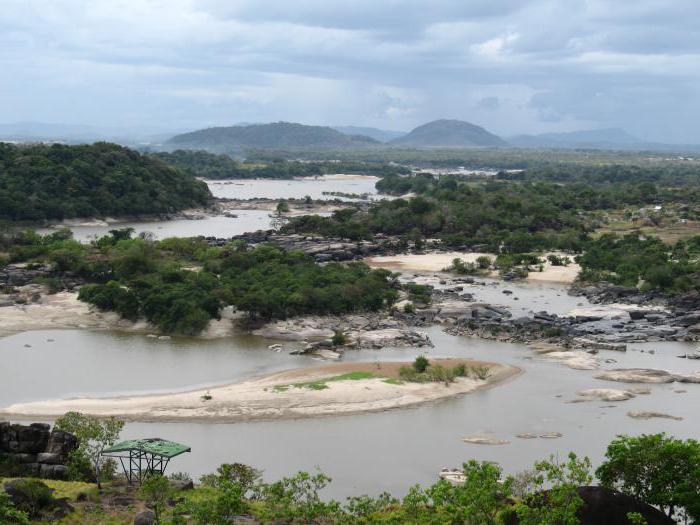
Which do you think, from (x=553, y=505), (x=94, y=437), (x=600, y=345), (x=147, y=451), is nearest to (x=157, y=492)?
(x=147, y=451)

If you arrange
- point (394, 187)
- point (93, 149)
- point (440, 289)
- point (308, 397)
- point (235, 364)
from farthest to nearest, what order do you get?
point (394, 187) → point (93, 149) → point (440, 289) → point (235, 364) → point (308, 397)

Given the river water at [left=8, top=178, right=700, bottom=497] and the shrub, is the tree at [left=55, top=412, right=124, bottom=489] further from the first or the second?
the shrub

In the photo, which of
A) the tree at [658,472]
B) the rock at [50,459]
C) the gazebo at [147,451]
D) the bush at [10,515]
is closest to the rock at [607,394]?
the tree at [658,472]

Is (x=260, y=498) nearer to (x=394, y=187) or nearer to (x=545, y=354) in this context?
(x=545, y=354)

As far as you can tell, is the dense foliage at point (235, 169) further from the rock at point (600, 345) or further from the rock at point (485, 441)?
the rock at point (485, 441)

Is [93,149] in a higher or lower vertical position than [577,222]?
A: higher

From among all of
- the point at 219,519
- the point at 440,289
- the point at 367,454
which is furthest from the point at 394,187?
the point at 219,519
